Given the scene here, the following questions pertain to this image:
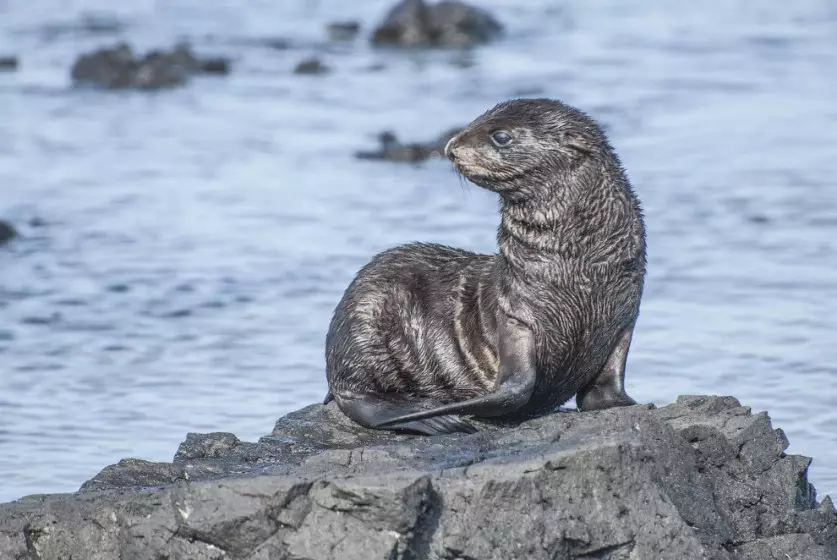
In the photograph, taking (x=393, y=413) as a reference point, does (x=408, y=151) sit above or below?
below

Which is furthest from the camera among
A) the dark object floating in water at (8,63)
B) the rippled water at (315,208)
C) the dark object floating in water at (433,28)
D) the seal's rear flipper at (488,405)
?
the dark object floating in water at (433,28)

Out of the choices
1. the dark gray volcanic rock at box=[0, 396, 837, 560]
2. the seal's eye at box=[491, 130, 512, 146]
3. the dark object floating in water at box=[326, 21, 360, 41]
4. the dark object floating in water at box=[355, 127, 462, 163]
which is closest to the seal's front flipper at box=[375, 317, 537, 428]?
the dark gray volcanic rock at box=[0, 396, 837, 560]

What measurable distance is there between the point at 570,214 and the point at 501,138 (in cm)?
48

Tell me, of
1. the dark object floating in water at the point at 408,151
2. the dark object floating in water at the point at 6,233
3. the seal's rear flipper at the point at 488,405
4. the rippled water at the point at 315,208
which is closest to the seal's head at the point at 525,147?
the seal's rear flipper at the point at 488,405

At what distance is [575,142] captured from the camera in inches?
339

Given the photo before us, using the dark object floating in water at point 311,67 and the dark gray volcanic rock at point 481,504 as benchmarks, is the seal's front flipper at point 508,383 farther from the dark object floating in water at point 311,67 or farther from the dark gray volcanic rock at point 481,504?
the dark object floating in water at point 311,67

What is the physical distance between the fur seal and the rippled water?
1613 millimetres

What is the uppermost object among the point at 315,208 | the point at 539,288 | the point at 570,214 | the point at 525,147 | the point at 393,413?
the point at 525,147

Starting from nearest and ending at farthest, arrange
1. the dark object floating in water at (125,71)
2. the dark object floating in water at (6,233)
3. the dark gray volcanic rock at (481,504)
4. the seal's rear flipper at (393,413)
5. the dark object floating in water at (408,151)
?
the dark gray volcanic rock at (481,504) < the seal's rear flipper at (393,413) < the dark object floating in water at (6,233) < the dark object floating in water at (408,151) < the dark object floating in water at (125,71)

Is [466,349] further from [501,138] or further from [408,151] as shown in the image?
[408,151]

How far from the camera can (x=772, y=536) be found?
24.8ft

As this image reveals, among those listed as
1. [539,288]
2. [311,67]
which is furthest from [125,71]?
[539,288]

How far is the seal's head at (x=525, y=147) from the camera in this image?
8617 millimetres

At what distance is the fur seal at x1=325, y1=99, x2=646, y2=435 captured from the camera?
28.3 ft
